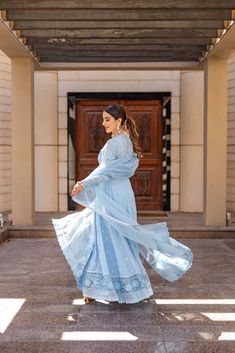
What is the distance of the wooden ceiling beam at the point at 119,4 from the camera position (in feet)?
22.1

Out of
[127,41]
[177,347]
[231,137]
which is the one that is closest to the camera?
[177,347]

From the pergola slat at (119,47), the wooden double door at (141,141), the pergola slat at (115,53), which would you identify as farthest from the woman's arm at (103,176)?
the wooden double door at (141,141)

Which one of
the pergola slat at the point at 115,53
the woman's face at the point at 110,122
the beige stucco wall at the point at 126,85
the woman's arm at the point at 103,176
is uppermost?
the pergola slat at the point at 115,53

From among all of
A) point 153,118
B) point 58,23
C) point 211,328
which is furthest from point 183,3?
point 153,118

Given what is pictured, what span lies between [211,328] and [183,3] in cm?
411

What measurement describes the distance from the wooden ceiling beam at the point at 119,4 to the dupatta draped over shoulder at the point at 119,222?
2587mm

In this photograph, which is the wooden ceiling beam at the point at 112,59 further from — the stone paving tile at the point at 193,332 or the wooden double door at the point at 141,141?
the stone paving tile at the point at 193,332

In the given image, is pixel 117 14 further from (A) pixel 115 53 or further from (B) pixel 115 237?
(B) pixel 115 237

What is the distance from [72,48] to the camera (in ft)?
29.5

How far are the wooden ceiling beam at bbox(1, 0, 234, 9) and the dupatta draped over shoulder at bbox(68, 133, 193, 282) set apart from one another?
A: 259 centimetres

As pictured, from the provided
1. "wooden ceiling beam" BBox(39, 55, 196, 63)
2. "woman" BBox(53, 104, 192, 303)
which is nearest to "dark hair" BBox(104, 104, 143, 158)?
"woman" BBox(53, 104, 192, 303)

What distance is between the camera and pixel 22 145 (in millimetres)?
9336

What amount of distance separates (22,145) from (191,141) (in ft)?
12.6

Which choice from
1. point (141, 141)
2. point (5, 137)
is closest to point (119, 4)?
point (141, 141)
